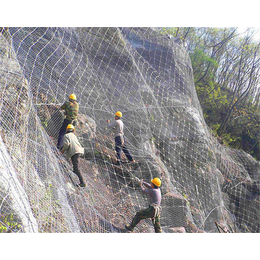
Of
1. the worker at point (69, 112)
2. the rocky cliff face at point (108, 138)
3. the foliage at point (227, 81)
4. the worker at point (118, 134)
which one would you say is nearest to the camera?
the rocky cliff face at point (108, 138)

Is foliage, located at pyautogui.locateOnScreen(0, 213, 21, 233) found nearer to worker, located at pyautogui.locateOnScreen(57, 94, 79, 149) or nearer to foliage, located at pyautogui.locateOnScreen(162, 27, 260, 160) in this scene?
worker, located at pyautogui.locateOnScreen(57, 94, 79, 149)

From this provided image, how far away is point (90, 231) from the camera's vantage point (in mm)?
2123

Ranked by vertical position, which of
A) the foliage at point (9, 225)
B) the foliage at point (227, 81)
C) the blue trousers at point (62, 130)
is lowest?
the foliage at point (9, 225)

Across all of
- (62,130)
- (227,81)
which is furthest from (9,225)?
(227,81)

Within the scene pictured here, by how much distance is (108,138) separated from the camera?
10.9ft

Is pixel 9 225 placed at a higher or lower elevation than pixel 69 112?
lower

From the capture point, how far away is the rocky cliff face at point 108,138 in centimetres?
197

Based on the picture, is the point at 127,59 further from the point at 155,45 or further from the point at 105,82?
the point at 155,45

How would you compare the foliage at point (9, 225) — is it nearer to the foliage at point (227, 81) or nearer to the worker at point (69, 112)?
the worker at point (69, 112)

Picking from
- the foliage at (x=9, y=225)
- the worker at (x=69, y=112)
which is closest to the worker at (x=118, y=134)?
the worker at (x=69, y=112)

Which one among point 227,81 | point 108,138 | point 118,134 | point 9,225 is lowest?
point 9,225

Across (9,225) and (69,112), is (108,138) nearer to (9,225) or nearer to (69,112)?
(69,112)

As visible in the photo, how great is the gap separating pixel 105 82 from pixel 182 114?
1538 mm

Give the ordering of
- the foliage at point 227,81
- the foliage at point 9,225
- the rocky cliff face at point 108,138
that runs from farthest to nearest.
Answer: the foliage at point 227,81
the rocky cliff face at point 108,138
the foliage at point 9,225
